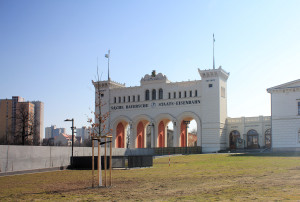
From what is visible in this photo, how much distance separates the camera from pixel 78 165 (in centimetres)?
3000

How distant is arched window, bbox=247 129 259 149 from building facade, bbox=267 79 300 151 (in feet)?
28.8

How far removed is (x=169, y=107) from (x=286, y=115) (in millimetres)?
21805

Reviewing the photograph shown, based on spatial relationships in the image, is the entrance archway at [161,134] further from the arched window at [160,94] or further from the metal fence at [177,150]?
the metal fence at [177,150]

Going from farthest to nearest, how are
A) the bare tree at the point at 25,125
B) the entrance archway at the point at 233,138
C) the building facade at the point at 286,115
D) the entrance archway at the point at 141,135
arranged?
the entrance archway at the point at 141,135, the entrance archway at the point at 233,138, the bare tree at the point at 25,125, the building facade at the point at 286,115

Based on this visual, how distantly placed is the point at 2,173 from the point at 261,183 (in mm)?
16004

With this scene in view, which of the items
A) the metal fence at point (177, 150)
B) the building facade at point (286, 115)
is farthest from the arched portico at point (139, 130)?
the building facade at point (286, 115)

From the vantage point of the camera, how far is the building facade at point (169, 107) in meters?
63.7

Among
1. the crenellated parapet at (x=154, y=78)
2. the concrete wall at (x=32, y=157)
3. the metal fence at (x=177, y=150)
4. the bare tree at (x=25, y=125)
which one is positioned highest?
the crenellated parapet at (x=154, y=78)

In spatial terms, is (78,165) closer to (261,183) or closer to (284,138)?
(261,183)

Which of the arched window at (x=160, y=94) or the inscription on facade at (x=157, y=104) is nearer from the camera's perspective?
the inscription on facade at (x=157, y=104)

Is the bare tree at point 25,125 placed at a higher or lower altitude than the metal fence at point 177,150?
higher

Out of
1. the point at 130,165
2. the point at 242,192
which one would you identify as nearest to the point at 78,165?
the point at 130,165

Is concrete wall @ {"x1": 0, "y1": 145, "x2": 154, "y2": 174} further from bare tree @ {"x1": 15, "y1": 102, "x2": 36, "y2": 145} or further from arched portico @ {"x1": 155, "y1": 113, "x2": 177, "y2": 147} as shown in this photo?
arched portico @ {"x1": 155, "y1": 113, "x2": 177, "y2": 147}

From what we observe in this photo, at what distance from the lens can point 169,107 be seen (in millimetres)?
68250
